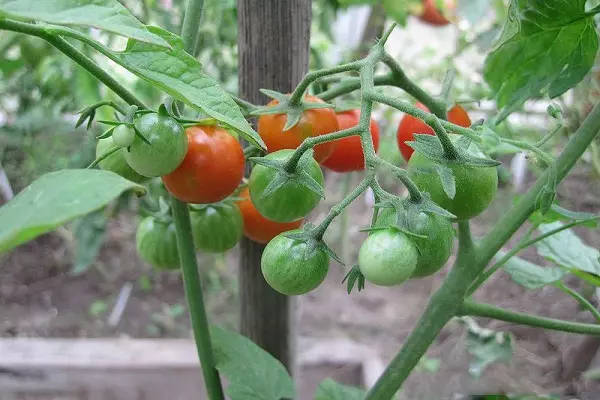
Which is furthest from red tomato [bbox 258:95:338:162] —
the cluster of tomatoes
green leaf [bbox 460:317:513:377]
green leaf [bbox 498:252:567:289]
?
green leaf [bbox 460:317:513:377]

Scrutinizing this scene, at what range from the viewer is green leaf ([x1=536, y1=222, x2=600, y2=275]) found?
0.74 m

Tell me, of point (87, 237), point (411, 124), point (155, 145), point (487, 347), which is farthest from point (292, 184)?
point (87, 237)

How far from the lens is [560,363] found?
1.66 metres

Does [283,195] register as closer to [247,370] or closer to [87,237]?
[247,370]

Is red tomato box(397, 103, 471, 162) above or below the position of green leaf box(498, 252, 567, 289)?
above

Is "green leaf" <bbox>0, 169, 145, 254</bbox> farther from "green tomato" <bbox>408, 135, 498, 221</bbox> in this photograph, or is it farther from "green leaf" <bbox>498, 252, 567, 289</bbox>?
"green leaf" <bbox>498, 252, 567, 289</bbox>

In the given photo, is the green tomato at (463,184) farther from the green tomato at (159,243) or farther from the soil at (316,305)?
the soil at (316,305)

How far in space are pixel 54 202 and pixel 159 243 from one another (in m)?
0.37

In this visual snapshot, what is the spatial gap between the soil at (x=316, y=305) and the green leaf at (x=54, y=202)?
160cm

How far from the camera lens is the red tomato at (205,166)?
531 mm

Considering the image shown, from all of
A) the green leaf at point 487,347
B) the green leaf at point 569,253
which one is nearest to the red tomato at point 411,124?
the green leaf at point 569,253

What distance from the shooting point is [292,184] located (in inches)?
18.7

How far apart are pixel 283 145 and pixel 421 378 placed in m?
1.47

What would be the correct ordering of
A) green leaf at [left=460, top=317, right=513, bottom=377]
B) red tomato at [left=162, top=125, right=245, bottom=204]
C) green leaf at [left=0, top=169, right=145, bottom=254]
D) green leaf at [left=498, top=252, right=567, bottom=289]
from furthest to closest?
green leaf at [left=460, top=317, right=513, bottom=377] < green leaf at [left=498, top=252, right=567, bottom=289] < red tomato at [left=162, top=125, right=245, bottom=204] < green leaf at [left=0, top=169, right=145, bottom=254]
